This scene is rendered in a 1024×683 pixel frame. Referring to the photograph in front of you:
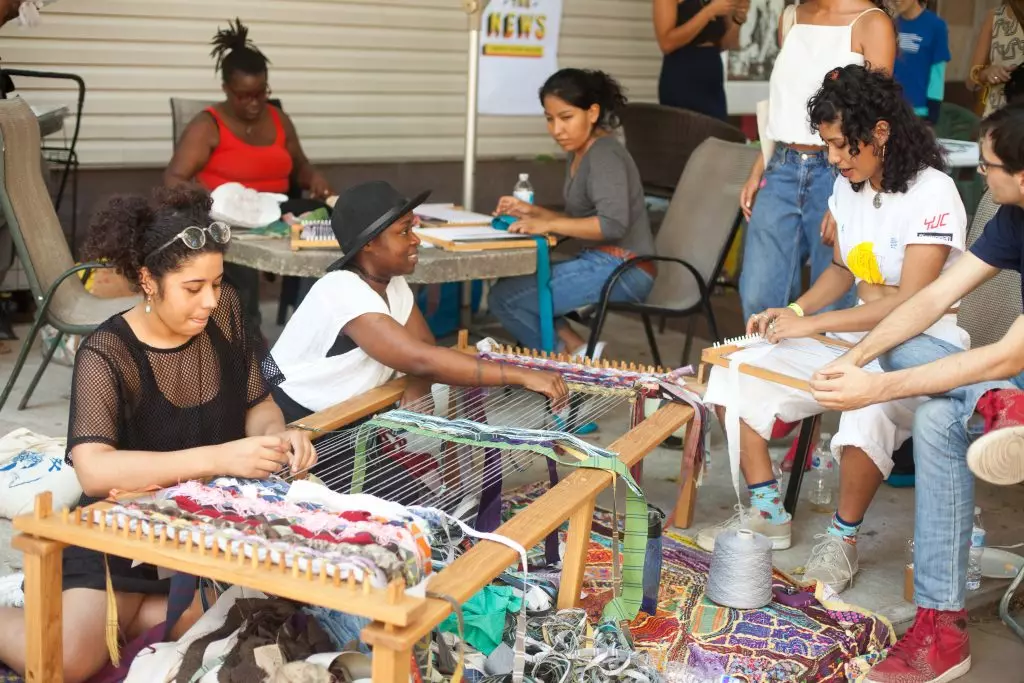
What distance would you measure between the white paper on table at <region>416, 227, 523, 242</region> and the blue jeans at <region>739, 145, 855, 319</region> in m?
0.89

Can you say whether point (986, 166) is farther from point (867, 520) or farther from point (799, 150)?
point (867, 520)

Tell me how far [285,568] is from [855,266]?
2.25m

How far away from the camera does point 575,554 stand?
9.24ft

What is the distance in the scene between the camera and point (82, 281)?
502cm

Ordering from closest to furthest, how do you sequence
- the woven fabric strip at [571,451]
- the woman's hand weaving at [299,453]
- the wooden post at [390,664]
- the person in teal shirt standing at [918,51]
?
the wooden post at [390,664]
the woman's hand weaving at [299,453]
the woven fabric strip at [571,451]
the person in teal shirt standing at [918,51]

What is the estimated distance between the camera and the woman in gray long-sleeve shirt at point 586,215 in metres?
4.82

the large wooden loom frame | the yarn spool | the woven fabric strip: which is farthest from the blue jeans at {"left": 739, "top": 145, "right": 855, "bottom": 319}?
the large wooden loom frame

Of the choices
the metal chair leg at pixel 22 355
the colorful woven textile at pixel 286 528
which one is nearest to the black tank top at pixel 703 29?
the metal chair leg at pixel 22 355

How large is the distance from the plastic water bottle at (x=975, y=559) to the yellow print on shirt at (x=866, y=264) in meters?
0.75

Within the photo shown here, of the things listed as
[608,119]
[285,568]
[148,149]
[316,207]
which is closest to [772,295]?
[608,119]

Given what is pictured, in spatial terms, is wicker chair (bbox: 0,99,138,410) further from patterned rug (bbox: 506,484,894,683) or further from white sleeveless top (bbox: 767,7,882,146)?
white sleeveless top (bbox: 767,7,882,146)

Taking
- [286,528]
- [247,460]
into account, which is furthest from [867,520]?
[286,528]

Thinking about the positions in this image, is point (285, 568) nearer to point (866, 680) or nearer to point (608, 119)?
point (866, 680)

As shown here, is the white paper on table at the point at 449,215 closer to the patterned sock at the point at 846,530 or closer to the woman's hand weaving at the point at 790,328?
the woman's hand weaving at the point at 790,328
